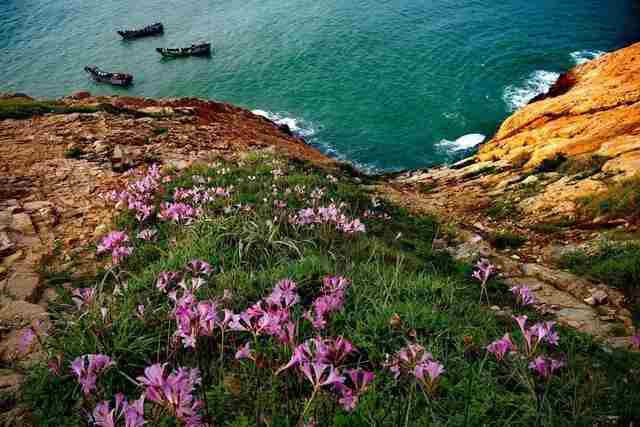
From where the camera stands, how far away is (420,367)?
176 centimetres

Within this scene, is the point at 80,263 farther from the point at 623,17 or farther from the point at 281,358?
the point at 623,17

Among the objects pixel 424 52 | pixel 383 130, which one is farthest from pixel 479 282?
pixel 424 52

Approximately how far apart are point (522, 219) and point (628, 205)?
2.77m

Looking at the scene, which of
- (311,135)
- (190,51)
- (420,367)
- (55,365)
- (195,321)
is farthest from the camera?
(190,51)

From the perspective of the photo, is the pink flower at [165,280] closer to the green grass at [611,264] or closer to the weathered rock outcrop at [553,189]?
the weathered rock outcrop at [553,189]

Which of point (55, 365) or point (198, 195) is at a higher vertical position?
point (55, 365)

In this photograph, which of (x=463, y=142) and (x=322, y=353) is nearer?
(x=322, y=353)

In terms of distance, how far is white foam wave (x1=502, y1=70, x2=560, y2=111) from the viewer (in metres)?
35.4

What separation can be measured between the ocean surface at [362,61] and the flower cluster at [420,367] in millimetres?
29765

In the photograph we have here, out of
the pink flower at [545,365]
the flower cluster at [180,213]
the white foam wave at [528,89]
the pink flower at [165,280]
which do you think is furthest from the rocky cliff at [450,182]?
the white foam wave at [528,89]

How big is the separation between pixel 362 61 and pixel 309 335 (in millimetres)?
48770

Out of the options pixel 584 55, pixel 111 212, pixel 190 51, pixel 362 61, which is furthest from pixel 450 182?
pixel 190 51

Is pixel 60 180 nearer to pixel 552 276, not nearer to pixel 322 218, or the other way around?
pixel 322 218

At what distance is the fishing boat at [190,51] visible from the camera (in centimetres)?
5406
